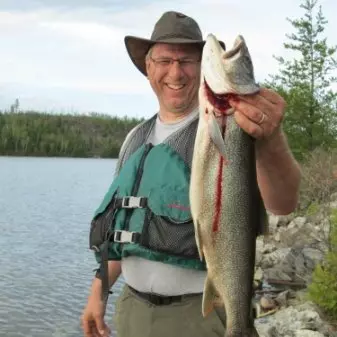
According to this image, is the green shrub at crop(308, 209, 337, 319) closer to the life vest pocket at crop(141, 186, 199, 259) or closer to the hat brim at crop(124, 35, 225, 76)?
the hat brim at crop(124, 35, 225, 76)

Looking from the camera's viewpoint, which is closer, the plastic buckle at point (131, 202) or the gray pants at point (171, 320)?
the gray pants at point (171, 320)

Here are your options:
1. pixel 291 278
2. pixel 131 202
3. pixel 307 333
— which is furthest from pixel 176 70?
pixel 291 278

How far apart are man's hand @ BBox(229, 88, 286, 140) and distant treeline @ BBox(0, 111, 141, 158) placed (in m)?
75.8

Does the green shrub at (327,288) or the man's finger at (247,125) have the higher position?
the man's finger at (247,125)

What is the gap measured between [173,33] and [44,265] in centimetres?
1439

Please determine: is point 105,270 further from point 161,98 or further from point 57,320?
point 57,320

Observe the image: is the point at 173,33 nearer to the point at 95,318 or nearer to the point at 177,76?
the point at 177,76

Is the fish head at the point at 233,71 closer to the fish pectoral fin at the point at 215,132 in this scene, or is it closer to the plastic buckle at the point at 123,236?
the fish pectoral fin at the point at 215,132

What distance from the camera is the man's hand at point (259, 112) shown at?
2877 mm

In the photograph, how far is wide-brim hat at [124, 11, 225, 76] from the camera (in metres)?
3.81

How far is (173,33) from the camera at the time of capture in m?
3.82

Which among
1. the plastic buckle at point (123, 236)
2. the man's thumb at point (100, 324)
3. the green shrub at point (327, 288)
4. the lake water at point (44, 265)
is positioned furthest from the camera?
the lake water at point (44, 265)

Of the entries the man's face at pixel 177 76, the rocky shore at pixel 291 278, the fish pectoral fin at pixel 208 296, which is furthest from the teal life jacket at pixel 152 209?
the rocky shore at pixel 291 278

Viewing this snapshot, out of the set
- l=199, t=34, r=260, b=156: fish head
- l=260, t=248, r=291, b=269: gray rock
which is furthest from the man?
l=260, t=248, r=291, b=269: gray rock
